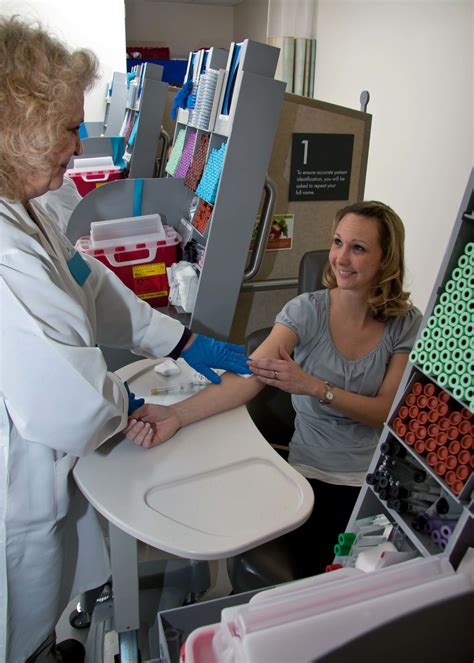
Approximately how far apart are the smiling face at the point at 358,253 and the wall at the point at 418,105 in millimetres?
1865

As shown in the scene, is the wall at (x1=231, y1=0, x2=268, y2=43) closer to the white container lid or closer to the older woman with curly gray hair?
the white container lid

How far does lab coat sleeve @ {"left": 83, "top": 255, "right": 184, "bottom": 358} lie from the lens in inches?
57.4

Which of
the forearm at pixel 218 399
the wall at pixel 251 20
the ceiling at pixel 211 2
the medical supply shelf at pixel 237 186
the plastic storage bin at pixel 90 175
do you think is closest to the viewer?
the forearm at pixel 218 399

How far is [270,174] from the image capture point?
229cm

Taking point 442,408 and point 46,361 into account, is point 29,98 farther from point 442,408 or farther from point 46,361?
point 442,408

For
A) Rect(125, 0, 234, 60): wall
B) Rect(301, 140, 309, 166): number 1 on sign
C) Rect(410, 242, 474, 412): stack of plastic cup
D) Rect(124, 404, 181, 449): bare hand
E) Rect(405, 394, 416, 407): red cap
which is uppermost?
Rect(125, 0, 234, 60): wall

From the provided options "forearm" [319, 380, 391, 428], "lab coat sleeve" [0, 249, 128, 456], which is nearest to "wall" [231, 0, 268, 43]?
"forearm" [319, 380, 391, 428]

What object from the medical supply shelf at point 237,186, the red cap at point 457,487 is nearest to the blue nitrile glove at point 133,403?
the red cap at point 457,487

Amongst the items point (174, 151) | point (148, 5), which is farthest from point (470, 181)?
point (148, 5)

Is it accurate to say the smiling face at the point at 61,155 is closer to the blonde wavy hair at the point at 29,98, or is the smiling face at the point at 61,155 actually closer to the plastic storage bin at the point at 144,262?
the blonde wavy hair at the point at 29,98

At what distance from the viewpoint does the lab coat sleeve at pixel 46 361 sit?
3.16 ft

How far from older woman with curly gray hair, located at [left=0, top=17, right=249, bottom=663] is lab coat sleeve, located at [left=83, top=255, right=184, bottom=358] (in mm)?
118

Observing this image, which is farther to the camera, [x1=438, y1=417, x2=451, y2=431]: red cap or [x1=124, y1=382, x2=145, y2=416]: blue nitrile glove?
[x1=124, y1=382, x2=145, y2=416]: blue nitrile glove

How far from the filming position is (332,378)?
1.56 m
